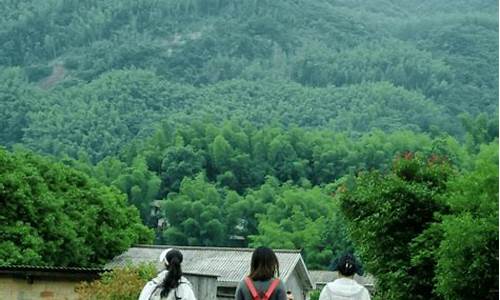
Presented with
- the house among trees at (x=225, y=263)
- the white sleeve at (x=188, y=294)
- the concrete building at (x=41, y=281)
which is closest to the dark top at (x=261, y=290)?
the white sleeve at (x=188, y=294)

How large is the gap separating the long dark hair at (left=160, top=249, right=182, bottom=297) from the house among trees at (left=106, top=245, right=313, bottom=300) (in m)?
27.4

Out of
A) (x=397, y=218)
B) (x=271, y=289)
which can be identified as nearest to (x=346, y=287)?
(x=271, y=289)

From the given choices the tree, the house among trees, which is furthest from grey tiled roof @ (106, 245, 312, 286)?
the tree

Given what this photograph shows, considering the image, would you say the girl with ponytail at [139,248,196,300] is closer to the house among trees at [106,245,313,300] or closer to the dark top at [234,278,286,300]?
the dark top at [234,278,286,300]

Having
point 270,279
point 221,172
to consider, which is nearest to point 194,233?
point 221,172

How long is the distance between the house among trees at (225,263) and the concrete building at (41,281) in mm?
8889

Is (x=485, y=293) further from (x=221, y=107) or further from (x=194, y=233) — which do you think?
(x=221, y=107)

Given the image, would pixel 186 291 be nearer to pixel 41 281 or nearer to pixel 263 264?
pixel 263 264

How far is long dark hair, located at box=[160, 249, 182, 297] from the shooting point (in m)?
8.51

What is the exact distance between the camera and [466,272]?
706 inches

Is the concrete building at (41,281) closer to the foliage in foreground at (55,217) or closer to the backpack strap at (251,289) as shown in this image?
the foliage in foreground at (55,217)

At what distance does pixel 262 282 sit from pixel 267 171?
112 metres

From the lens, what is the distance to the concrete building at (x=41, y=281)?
2670 cm

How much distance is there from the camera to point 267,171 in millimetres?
119875
